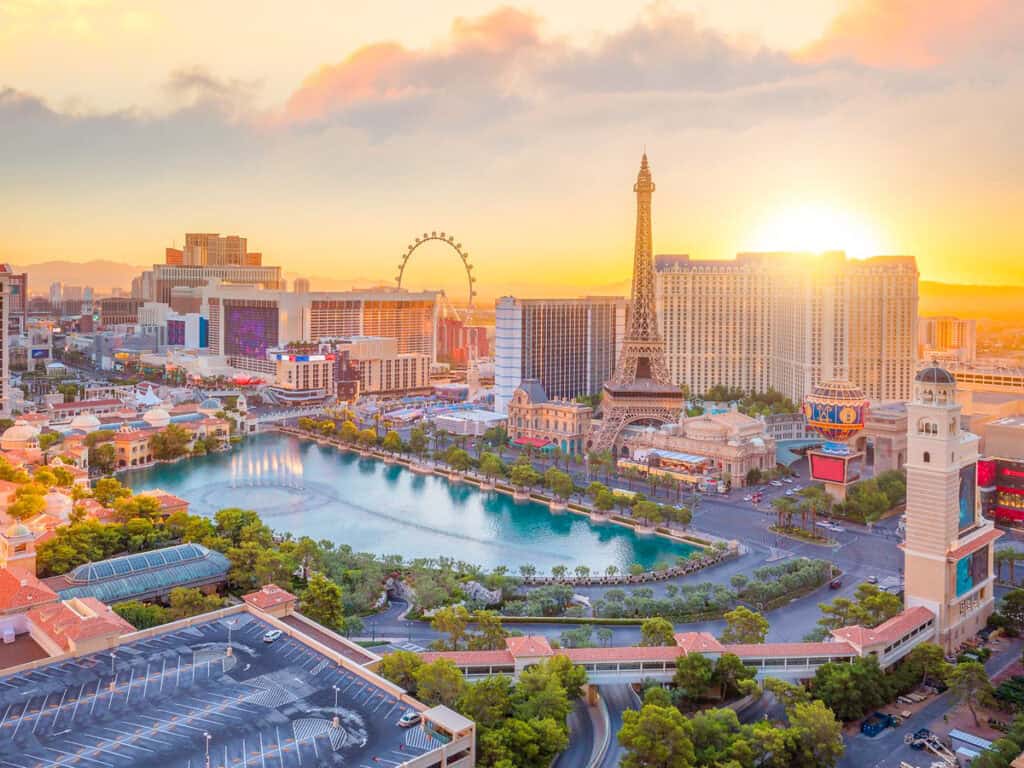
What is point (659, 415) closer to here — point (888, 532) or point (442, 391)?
point (888, 532)

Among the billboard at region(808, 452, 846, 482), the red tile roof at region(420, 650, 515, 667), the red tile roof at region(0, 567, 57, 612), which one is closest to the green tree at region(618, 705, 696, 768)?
the red tile roof at region(420, 650, 515, 667)

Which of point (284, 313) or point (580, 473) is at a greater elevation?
point (284, 313)

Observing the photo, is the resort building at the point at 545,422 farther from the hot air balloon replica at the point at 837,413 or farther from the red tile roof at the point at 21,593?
the red tile roof at the point at 21,593

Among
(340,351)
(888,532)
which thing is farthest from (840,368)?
Result: (340,351)

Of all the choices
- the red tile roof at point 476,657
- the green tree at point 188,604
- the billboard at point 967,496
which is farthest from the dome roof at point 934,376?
the green tree at point 188,604

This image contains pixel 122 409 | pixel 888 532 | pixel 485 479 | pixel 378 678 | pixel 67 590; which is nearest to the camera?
pixel 378 678

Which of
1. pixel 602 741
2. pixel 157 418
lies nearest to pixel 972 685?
pixel 602 741
